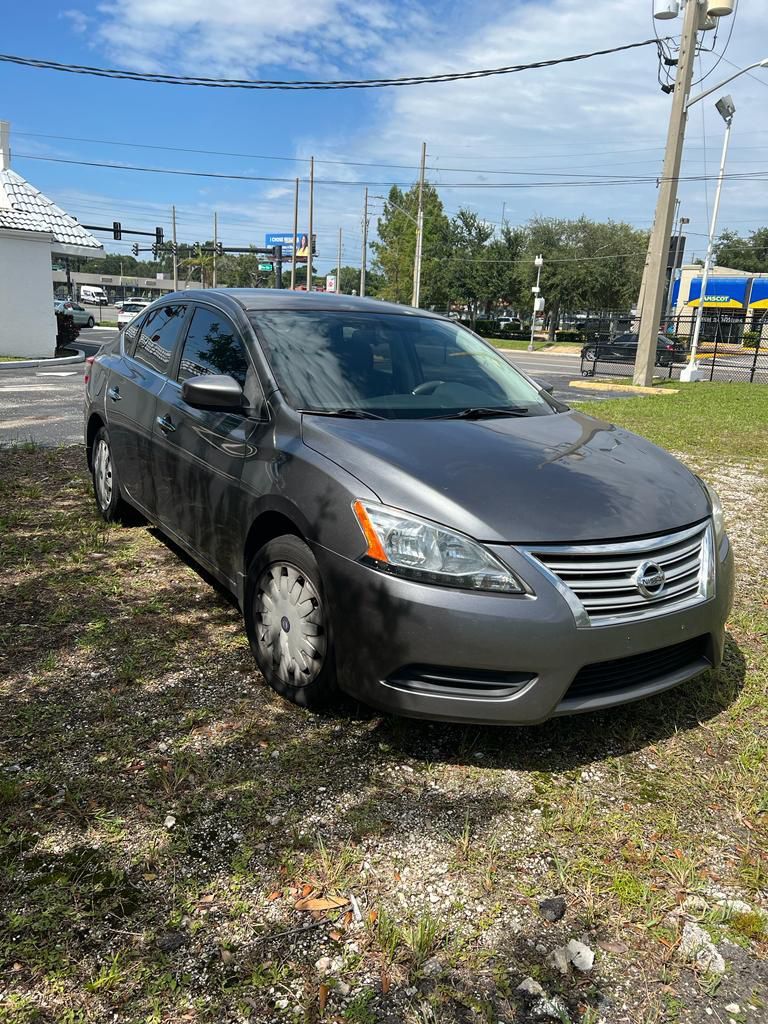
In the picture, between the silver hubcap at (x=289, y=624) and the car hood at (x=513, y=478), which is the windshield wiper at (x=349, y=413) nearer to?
the car hood at (x=513, y=478)

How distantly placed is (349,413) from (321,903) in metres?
1.95

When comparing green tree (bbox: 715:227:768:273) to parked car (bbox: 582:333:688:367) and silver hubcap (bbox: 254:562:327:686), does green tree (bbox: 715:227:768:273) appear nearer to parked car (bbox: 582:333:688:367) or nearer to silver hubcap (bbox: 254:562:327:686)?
parked car (bbox: 582:333:688:367)

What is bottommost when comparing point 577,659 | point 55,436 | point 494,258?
point 55,436

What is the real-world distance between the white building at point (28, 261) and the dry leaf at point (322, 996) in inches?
811

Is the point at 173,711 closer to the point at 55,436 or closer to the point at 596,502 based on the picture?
the point at 596,502

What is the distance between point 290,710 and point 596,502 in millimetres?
1508

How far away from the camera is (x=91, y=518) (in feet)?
18.9

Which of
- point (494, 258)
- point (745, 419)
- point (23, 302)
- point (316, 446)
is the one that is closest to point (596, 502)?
point (316, 446)

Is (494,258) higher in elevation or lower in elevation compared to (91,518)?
higher

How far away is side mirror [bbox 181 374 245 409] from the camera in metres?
3.38

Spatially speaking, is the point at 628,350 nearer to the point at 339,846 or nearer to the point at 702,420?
the point at 702,420

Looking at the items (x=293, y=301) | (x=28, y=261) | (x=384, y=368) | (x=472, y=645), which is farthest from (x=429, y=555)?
(x=28, y=261)

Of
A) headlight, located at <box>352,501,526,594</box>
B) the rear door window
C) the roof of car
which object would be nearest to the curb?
the rear door window

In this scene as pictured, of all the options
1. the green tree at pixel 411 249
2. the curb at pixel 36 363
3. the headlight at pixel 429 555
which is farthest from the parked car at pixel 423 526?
the green tree at pixel 411 249
